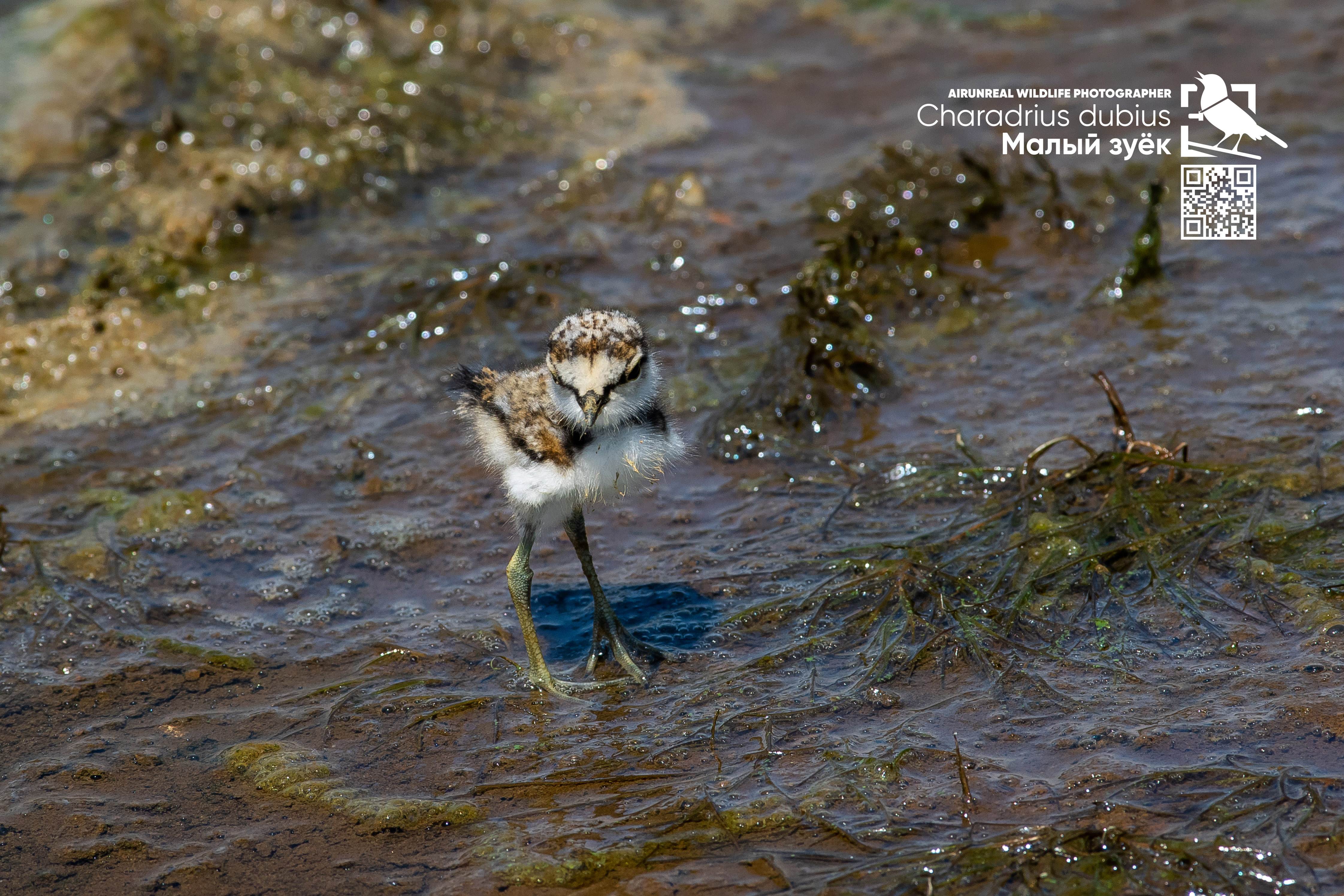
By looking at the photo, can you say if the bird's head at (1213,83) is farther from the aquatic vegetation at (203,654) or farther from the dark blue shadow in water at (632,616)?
the aquatic vegetation at (203,654)

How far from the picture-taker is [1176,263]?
6.55 m

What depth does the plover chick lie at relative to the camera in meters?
3.91

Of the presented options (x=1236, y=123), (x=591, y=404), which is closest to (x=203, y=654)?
(x=591, y=404)

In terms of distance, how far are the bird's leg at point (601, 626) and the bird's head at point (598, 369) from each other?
513mm

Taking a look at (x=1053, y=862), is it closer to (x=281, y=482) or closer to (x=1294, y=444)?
(x=1294, y=444)

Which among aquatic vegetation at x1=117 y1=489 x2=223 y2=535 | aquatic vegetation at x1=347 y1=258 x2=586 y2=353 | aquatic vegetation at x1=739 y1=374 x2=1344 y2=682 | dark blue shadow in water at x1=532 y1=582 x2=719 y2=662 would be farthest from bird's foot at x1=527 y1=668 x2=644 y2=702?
aquatic vegetation at x1=347 y1=258 x2=586 y2=353

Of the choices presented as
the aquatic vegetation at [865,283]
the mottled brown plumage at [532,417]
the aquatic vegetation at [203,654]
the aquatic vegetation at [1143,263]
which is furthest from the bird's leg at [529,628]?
the aquatic vegetation at [1143,263]

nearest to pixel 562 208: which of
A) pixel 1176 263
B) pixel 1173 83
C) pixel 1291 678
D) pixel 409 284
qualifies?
pixel 409 284

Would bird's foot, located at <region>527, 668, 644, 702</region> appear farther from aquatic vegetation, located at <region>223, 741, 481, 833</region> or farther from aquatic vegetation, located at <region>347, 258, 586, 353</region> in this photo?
aquatic vegetation, located at <region>347, 258, 586, 353</region>

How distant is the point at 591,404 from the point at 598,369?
0.35 feet

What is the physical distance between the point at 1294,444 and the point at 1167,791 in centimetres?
215

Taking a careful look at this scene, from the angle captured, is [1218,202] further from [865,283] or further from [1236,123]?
[865,283]

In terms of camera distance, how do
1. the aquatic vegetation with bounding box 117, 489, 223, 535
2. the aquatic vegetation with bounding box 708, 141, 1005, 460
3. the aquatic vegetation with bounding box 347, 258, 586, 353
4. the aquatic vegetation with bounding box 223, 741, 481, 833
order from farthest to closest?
the aquatic vegetation with bounding box 347, 258, 586, 353, the aquatic vegetation with bounding box 708, 141, 1005, 460, the aquatic vegetation with bounding box 117, 489, 223, 535, the aquatic vegetation with bounding box 223, 741, 481, 833

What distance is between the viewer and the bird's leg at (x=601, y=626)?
443 cm
